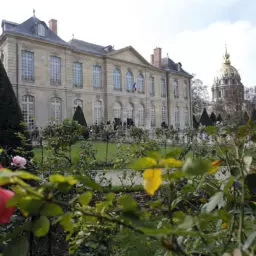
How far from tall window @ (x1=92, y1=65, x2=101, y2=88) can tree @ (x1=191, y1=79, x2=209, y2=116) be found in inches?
671

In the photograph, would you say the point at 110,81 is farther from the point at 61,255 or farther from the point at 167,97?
the point at 61,255

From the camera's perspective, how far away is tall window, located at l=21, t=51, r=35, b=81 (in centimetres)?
1888

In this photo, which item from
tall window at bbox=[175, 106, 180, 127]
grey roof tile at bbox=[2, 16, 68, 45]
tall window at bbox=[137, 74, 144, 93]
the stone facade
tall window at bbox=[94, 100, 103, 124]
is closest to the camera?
grey roof tile at bbox=[2, 16, 68, 45]

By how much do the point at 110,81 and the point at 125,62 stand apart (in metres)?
2.31

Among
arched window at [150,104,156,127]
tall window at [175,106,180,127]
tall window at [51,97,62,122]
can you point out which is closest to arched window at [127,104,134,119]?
arched window at [150,104,156,127]

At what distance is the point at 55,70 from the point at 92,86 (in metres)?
3.22

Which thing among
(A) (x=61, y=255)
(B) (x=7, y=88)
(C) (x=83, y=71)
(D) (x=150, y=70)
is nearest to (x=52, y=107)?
(C) (x=83, y=71)

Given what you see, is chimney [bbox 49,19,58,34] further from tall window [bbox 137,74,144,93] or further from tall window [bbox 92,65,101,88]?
tall window [bbox 137,74,144,93]

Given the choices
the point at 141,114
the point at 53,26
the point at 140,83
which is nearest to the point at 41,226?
the point at 53,26

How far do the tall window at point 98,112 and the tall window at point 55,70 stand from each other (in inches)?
136

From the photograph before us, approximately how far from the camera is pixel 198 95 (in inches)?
1478

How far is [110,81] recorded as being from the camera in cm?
2347

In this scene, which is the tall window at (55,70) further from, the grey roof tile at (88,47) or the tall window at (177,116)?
the tall window at (177,116)

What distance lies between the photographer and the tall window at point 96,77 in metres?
22.8
